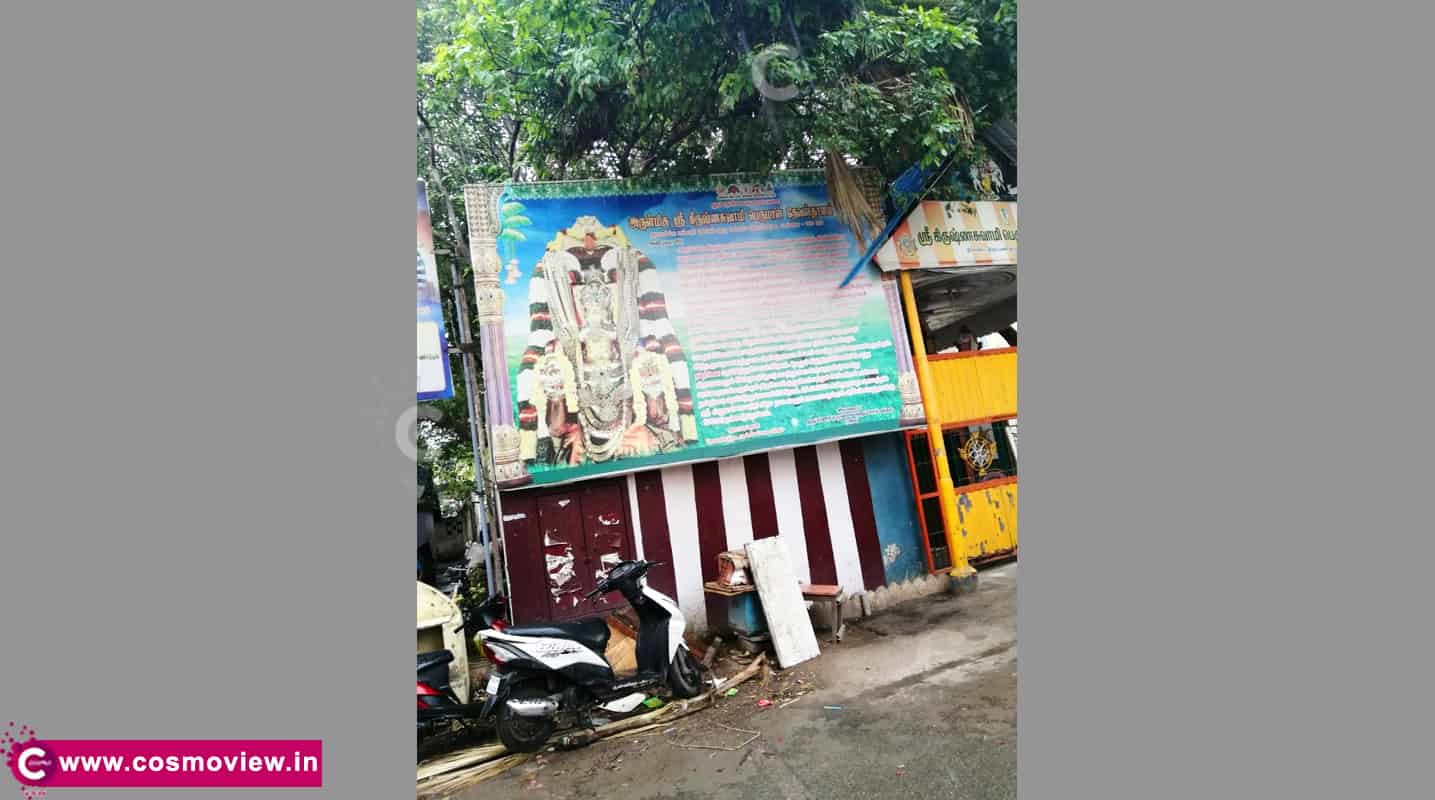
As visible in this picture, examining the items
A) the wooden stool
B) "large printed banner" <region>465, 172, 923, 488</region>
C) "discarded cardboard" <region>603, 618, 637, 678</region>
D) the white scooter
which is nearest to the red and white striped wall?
"large printed banner" <region>465, 172, 923, 488</region>

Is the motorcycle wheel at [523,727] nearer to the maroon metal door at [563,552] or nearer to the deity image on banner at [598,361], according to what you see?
the maroon metal door at [563,552]

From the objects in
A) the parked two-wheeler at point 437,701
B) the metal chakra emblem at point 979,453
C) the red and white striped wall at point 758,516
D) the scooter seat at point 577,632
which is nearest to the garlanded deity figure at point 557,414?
the red and white striped wall at point 758,516

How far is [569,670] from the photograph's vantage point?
4055 mm

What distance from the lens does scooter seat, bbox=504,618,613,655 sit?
4055 mm

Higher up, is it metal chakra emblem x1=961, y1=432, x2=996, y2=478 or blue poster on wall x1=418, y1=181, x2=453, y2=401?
blue poster on wall x1=418, y1=181, x2=453, y2=401

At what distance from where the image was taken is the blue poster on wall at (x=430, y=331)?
480 centimetres

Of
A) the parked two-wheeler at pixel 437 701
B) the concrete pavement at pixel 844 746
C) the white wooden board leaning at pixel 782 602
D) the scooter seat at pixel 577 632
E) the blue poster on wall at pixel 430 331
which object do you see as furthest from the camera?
the white wooden board leaning at pixel 782 602

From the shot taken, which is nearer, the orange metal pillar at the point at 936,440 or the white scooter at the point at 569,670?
the white scooter at the point at 569,670

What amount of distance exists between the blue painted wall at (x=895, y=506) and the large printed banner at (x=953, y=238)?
1632mm

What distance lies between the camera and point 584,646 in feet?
13.7

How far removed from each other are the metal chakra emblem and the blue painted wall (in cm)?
70

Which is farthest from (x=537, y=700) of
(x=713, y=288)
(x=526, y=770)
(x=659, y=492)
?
(x=713, y=288)

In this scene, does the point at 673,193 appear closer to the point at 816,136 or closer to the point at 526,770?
the point at 816,136

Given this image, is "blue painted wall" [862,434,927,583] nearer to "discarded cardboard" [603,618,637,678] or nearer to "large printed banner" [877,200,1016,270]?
"large printed banner" [877,200,1016,270]
